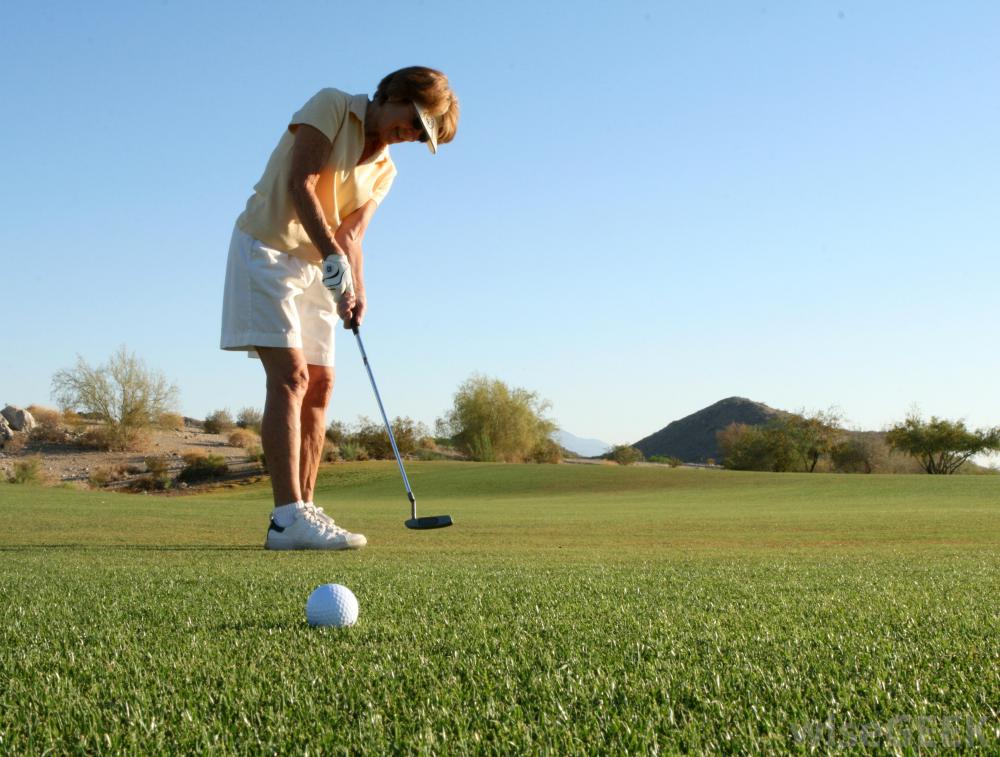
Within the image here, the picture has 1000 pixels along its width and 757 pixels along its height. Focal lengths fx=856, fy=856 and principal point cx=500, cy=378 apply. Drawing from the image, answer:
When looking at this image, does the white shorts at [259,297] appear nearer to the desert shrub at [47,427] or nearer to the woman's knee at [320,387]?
the woman's knee at [320,387]

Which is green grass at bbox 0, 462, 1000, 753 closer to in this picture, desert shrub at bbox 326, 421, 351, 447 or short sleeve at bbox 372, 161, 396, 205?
short sleeve at bbox 372, 161, 396, 205

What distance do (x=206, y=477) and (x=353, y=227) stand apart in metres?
29.0

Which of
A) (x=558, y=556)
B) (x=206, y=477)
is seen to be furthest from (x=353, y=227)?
(x=206, y=477)

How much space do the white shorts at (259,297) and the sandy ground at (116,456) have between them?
2934 centimetres

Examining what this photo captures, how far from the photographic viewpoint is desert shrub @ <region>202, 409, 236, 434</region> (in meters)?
48.2

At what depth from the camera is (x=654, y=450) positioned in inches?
3115

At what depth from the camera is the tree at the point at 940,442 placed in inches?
1614

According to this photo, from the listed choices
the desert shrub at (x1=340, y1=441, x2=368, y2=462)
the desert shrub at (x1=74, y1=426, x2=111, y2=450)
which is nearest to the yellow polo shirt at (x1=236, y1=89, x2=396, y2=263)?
the desert shrub at (x1=340, y1=441, x2=368, y2=462)

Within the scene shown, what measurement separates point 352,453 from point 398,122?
32165 mm

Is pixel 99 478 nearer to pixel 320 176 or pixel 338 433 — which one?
pixel 338 433

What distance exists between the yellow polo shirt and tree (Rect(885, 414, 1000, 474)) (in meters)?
42.6

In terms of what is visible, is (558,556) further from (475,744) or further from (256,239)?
(475,744)

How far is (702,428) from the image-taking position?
79812 millimetres

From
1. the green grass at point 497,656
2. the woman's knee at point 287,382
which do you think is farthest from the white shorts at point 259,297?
the green grass at point 497,656
